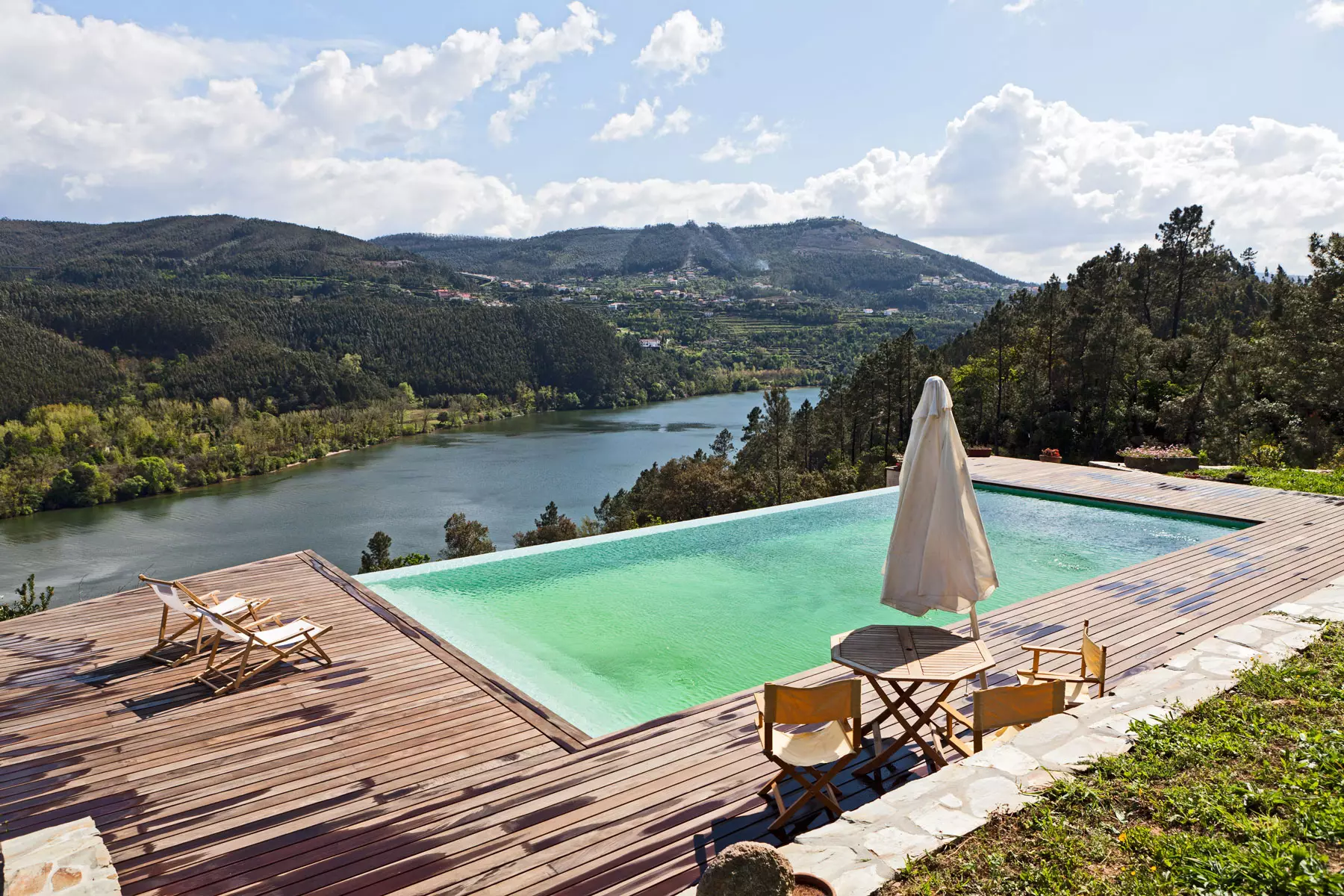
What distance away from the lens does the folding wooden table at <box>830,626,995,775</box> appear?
309 cm

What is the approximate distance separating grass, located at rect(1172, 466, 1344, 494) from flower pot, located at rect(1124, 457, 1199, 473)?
870mm

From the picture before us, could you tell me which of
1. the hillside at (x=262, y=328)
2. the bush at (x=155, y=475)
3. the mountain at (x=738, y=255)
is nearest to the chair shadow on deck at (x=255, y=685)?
the bush at (x=155, y=475)

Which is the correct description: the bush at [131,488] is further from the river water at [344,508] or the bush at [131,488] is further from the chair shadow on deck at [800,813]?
the chair shadow on deck at [800,813]

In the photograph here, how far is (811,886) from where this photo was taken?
2.13m

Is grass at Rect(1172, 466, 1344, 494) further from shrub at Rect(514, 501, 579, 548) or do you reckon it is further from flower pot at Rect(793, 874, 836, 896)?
shrub at Rect(514, 501, 579, 548)

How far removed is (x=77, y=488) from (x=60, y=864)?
177 ft

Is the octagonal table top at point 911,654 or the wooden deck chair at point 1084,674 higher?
the octagonal table top at point 911,654

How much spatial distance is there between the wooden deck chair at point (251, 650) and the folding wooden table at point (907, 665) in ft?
10.1

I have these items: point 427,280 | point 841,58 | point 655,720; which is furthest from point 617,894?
point 427,280

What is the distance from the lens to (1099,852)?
7.27 ft

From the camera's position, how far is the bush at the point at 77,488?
44.0 m

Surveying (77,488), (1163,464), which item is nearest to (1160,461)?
(1163,464)

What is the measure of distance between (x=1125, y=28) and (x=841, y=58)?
5.03 meters

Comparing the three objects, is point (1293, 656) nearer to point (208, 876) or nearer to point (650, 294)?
point (208, 876)
